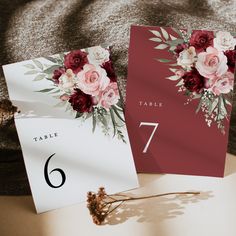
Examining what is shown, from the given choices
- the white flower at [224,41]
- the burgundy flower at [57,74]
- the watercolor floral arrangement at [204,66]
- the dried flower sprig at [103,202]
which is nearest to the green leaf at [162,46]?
the watercolor floral arrangement at [204,66]

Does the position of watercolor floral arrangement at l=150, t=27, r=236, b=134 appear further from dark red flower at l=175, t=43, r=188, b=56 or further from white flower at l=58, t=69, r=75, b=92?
white flower at l=58, t=69, r=75, b=92

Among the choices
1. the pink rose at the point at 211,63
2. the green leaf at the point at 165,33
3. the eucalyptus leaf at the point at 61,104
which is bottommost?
the eucalyptus leaf at the point at 61,104

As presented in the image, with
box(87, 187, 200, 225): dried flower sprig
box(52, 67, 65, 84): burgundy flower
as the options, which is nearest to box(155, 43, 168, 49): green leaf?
box(52, 67, 65, 84): burgundy flower

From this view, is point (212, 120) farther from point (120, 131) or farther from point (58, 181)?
point (58, 181)

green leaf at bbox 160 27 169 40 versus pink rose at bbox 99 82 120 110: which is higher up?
green leaf at bbox 160 27 169 40

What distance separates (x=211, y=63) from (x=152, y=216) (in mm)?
353

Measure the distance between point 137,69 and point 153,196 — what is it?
28 cm

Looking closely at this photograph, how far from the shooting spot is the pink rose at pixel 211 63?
2.67 ft

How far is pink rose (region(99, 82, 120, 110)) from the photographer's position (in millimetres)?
819

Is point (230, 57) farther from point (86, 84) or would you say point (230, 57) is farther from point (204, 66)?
point (86, 84)

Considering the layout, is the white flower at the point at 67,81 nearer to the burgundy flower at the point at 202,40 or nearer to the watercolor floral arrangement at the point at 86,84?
the watercolor floral arrangement at the point at 86,84

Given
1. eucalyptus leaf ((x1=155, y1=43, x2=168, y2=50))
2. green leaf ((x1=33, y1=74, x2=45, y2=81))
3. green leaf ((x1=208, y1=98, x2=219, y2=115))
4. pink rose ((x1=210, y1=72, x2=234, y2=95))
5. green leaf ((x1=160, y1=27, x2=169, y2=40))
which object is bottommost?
green leaf ((x1=208, y1=98, x2=219, y2=115))

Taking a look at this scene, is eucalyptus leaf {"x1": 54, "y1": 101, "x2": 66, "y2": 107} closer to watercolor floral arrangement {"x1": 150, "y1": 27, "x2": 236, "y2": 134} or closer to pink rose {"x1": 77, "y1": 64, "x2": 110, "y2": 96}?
pink rose {"x1": 77, "y1": 64, "x2": 110, "y2": 96}

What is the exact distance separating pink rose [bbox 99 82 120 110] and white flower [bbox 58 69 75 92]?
0.22ft
